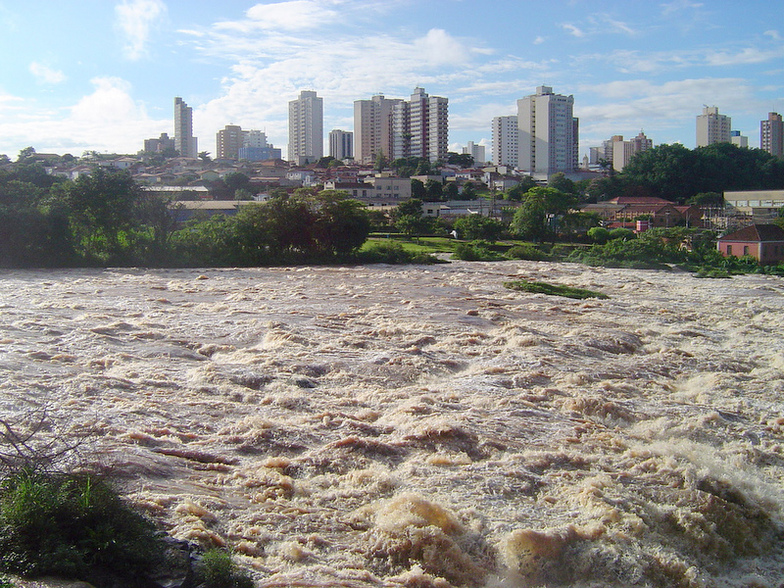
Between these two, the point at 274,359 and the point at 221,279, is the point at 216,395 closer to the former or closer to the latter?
the point at 274,359

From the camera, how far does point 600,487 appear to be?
24.9 ft

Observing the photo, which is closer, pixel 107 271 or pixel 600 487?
pixel 600 487

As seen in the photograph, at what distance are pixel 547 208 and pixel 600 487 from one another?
1358 inches

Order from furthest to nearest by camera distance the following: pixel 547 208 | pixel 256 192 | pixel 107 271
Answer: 1. pixel 256 192
2. pixel 547 208
3. pixel 107 271

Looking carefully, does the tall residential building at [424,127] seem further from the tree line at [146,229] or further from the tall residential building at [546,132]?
the tree line at [146,229]

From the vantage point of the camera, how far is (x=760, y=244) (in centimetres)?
3112

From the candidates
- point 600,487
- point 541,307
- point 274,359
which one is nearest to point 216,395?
point 274,359

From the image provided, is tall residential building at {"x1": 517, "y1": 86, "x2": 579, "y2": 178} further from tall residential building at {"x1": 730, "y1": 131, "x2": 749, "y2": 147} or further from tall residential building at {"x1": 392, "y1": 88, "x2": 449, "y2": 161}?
tall residential building at {"x1": 730, "y1": 131, "x2": 749, "y2": 147}

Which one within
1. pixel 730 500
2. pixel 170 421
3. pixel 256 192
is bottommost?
pixel 730 500

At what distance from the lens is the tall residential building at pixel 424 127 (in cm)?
11238

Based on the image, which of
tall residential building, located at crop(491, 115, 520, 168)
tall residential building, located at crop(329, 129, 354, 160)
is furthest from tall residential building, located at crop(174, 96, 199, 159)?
tall residential building, located at crop(491, 115, 520, 168)

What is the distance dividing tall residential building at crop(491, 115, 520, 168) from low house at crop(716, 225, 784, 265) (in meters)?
96.7

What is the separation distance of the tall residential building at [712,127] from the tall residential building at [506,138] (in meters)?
44.5

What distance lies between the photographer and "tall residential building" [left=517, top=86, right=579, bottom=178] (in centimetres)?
10731
